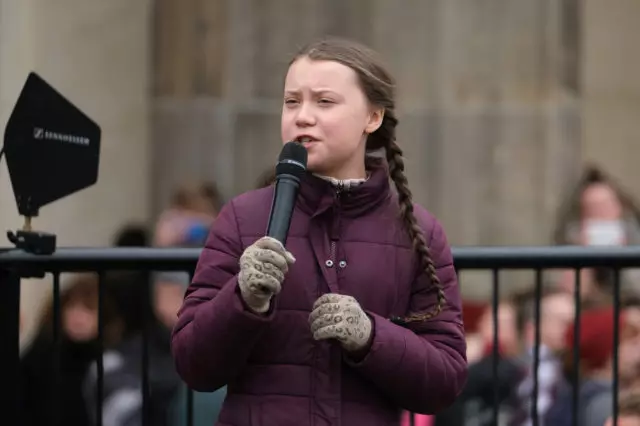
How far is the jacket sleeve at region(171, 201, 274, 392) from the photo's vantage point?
367 centimetres

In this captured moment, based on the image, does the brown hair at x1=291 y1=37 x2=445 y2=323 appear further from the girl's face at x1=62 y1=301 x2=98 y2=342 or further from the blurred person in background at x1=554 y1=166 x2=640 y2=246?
the blurred person in background at x1=554 y1=166 x2=640 y2=246

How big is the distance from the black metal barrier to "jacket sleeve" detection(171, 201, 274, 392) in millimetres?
875

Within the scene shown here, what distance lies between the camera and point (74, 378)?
7.40m

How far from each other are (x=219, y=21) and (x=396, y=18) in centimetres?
123

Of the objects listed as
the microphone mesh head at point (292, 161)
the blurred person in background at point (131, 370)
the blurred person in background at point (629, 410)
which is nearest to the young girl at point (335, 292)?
the microphone mesh head at point (292, 161)

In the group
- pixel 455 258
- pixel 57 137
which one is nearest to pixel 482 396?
pixel 455 258

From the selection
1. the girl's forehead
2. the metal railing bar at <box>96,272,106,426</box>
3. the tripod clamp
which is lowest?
the metal railing bar at <box>96,272,106,426</box>

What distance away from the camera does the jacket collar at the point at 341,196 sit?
3906 mm

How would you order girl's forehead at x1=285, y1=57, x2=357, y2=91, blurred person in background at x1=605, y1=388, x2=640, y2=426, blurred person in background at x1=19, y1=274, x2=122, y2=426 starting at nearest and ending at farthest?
girl's forehead at x1=285, y1=57, x2=357, y2=91
blurred person in background at x1=605, y1=388, x2=640, y2=426
blurred person in background at x1=19, y1=274, x2=122, y2=426

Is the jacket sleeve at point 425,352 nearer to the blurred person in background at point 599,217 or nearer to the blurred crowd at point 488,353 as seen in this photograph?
the blurred crowd at point 488,353

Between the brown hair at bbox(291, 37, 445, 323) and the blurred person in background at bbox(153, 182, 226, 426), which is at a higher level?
the brown hair at bbox(291, 37, 445, 323)

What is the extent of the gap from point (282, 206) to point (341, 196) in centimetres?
33

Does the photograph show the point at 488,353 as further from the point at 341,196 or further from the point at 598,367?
the point at 341,196

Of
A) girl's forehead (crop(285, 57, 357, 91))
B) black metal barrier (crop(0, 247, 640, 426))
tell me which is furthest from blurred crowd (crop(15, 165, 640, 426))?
girl's forehead (crop(285, 57, 357, 91))
